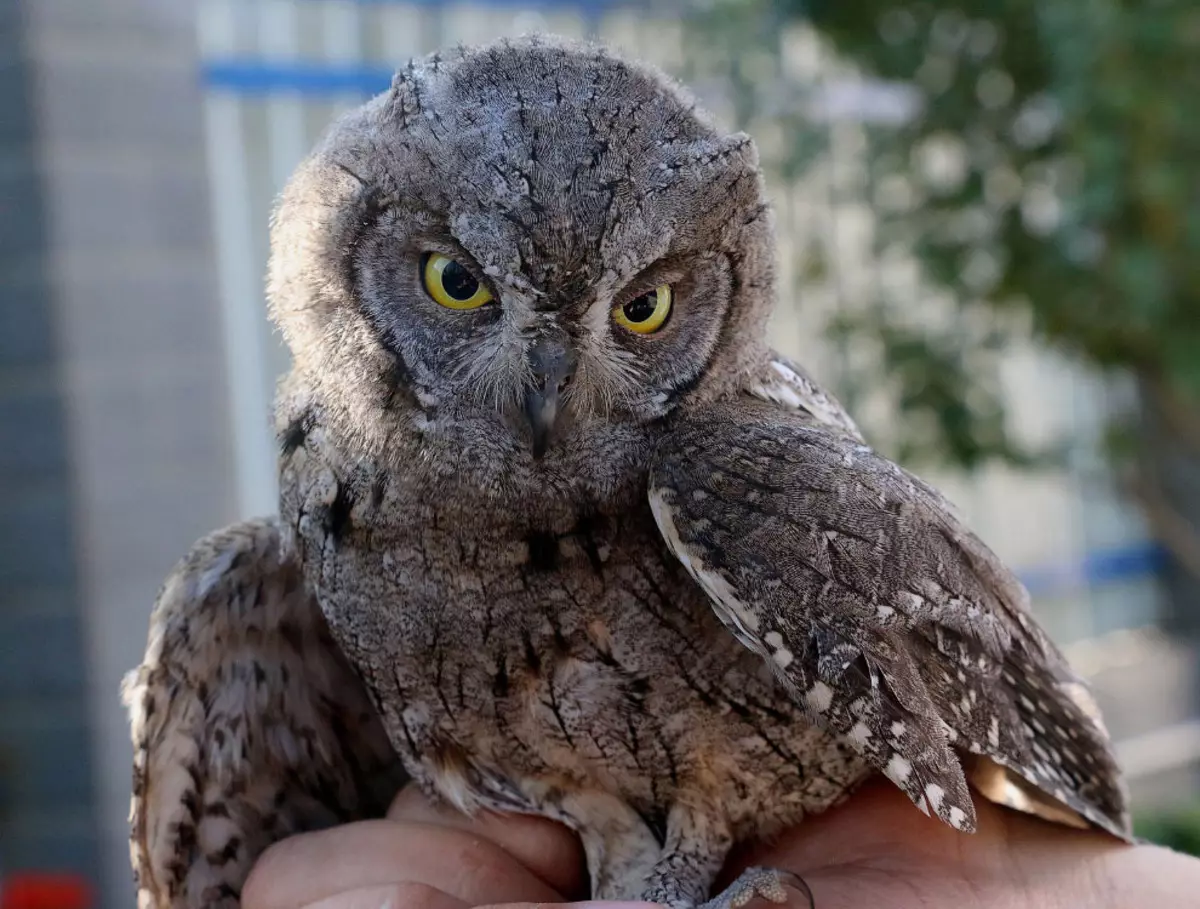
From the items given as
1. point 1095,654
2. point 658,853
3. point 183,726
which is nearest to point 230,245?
point 183,726

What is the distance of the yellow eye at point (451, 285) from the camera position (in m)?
1.26

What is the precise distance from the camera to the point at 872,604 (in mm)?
1276

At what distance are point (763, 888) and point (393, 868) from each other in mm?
506

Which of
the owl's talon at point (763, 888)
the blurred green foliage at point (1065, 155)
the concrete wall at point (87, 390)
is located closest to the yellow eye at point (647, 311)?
the owl's talon at point (763, 888)

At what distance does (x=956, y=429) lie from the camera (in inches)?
133

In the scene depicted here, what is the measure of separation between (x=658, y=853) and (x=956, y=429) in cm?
221

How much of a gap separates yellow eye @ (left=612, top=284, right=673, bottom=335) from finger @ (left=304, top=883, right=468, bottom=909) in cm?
77

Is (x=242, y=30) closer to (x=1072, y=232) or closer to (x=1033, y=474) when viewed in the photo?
(x=1072, y=232)

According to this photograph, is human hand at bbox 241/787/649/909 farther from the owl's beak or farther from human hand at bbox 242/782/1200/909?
the owl's beak

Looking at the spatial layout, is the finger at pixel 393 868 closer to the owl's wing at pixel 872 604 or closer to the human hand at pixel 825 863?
the human hand at pixel 825 863

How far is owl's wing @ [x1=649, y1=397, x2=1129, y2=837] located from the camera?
1242mm

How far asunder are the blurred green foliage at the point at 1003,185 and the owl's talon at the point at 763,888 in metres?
2.04

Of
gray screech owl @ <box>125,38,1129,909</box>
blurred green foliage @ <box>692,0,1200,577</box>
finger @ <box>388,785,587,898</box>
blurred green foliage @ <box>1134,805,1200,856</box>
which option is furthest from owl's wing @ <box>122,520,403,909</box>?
blurred green foliage @ <box>1134,805,1200,856</box>

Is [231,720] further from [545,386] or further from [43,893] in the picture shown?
[43,893]
